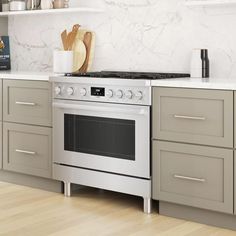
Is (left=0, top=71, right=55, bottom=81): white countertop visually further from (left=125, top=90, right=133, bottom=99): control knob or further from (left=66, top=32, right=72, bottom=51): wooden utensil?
(left=125, top=90, right=133, bottom=99): control knob

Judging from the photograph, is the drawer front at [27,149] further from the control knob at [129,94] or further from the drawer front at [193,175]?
the drawer front at [193,175]

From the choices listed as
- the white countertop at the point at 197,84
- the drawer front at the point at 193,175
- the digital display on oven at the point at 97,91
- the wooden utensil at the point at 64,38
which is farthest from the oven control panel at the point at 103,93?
the wooden utensil at the point at 64,38

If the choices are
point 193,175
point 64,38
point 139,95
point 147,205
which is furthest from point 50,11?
point 193,175

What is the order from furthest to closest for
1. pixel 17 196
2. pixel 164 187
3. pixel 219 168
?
pixel 17 196 < pixel 164 187 < pixel 219 168

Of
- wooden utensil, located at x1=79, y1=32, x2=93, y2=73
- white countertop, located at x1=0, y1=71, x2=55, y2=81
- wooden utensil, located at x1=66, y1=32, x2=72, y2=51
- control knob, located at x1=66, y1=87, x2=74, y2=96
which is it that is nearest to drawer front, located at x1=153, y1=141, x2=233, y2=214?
control knob, located at x1=66, y1=87, x2=74, y2=96

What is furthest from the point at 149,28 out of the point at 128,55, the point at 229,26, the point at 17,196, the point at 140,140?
the point at 17,196

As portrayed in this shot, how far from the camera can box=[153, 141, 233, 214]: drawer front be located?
10.9 ft

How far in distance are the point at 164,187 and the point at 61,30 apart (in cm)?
184

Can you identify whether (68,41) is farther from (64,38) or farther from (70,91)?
(70,91)

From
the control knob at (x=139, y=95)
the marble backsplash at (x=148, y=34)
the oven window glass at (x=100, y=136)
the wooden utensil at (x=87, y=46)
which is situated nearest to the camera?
the control knob at (x=139, y=95)

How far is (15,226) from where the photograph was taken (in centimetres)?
342

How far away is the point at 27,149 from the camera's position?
4336mm

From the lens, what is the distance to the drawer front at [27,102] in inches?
164

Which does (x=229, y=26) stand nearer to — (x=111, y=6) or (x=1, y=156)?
(x=111, y=6)
